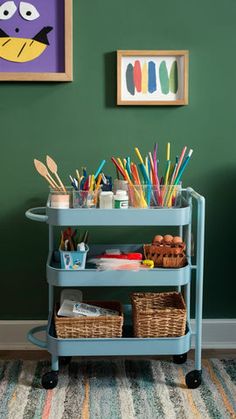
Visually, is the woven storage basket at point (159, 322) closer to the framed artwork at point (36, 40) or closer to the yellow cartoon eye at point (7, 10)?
the framed artwork at point (36, 40)

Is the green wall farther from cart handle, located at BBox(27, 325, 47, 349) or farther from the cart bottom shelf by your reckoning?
the cart bottom shelf

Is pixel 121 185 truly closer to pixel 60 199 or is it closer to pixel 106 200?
pixel 106 200

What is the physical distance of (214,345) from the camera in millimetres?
2436

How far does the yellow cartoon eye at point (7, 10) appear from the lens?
220 cm

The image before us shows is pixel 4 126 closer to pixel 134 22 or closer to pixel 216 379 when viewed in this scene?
pixel 134 22

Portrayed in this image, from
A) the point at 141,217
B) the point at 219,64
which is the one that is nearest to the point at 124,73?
the point at 219,64

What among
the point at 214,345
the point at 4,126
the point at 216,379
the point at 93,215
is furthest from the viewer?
the point at 214,345

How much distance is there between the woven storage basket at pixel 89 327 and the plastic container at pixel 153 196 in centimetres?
39

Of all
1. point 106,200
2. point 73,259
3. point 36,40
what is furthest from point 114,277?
point 36,40

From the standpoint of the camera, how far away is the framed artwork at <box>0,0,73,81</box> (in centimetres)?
221

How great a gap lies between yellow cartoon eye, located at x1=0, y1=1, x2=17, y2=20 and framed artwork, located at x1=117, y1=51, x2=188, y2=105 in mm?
437

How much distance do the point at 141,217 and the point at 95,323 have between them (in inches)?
15.3

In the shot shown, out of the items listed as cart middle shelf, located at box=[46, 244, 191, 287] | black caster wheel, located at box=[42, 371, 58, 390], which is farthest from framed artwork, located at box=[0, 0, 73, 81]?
black caster wheel, located at box=[42, 371, 58, 390]

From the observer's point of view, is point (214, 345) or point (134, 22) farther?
point (214, 345)
